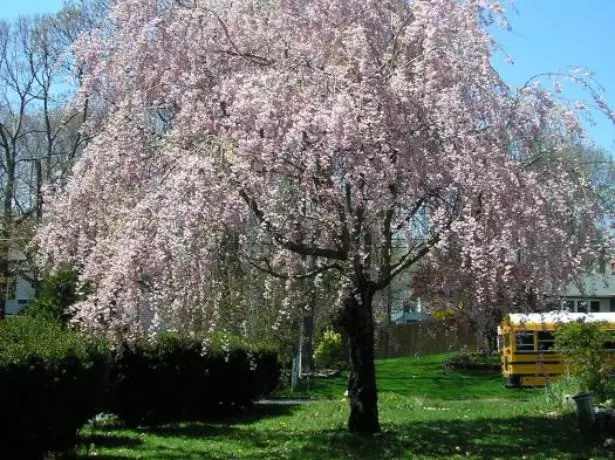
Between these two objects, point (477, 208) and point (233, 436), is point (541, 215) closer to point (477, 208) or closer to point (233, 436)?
point (477, 208)

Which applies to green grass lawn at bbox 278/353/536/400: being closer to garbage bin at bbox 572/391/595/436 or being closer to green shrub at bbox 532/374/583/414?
green shrub at bbox 532/374/583/414

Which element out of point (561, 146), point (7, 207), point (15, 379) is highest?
point (7, 207)

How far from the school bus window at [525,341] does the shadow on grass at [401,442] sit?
10022 millimetres

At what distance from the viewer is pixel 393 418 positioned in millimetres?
13148

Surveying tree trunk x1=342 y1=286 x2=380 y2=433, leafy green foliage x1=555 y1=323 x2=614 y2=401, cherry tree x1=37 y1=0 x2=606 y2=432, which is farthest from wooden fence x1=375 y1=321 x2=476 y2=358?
cherry tree x1=37 y1=0 x2=606 y2=432

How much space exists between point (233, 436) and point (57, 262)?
3805 mm

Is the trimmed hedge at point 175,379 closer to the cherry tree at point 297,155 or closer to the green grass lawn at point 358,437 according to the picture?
the green grass lawn at point 358,437

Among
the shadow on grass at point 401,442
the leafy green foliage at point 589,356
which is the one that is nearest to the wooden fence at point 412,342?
the leafy green foliage at point 589,356

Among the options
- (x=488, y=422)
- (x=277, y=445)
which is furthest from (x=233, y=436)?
(x=488, y=422)

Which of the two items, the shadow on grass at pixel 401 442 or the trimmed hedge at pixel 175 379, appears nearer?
the shadow on grass at pixel 401 442

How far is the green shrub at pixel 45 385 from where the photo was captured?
752 cm

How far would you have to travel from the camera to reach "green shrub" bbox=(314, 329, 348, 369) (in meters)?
28.8

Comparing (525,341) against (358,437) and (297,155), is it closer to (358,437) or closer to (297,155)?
(358,437)

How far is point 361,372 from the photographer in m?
10.2
